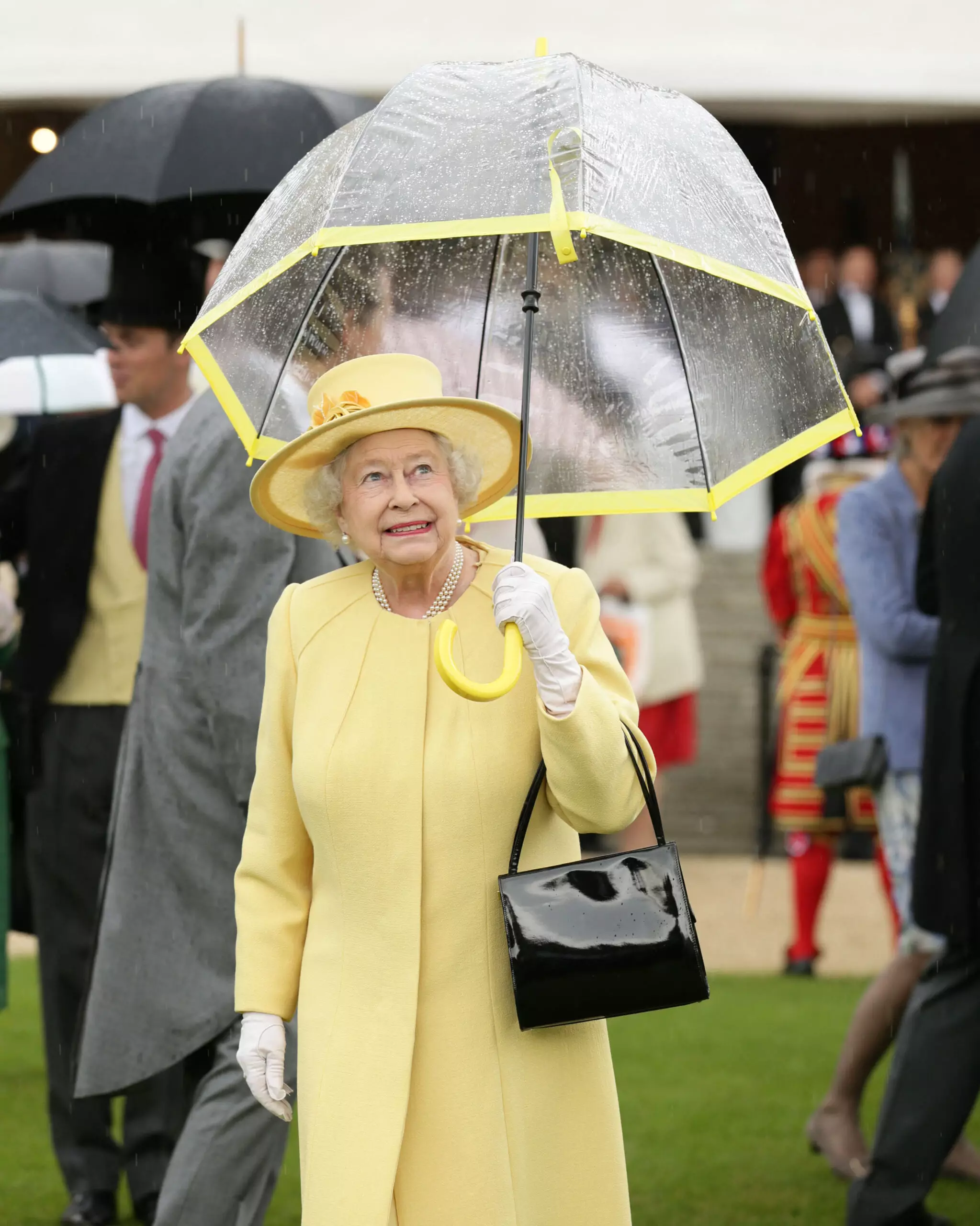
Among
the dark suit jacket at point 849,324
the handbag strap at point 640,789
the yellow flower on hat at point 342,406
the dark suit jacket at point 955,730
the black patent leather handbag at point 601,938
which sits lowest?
the dark suit jacket at point 849,324

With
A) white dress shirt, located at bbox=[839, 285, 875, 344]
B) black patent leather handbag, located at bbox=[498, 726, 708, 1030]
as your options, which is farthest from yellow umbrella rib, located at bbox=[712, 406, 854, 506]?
white dress shirt, located at bbox=[839, 285, 875, 344]

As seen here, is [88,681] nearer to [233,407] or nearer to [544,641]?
[233,407]

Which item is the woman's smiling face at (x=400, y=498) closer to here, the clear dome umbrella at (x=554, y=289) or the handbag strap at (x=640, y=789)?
the clear dome umbrella at (x=554, y=289)

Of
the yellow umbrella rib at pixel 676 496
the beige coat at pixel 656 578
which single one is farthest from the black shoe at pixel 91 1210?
the beige coat at pixel 656 578

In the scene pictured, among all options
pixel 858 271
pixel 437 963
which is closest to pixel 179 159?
pixel 437 963

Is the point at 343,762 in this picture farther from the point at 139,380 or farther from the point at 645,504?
the point at 139,380

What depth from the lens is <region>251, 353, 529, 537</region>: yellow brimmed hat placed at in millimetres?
3031

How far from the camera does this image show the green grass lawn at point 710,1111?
5.13m

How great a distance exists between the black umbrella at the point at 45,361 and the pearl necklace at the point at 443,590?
9.19ft

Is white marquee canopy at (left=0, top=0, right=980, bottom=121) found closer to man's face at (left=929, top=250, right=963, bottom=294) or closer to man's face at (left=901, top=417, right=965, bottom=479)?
man's face at (left=929, top=250, right=963, bottom=294)

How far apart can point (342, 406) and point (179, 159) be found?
7.86ft

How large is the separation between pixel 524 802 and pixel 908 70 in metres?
8.99

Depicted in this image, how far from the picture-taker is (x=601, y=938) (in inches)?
113

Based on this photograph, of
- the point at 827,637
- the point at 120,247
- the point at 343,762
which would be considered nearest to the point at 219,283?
the point at 343,762
